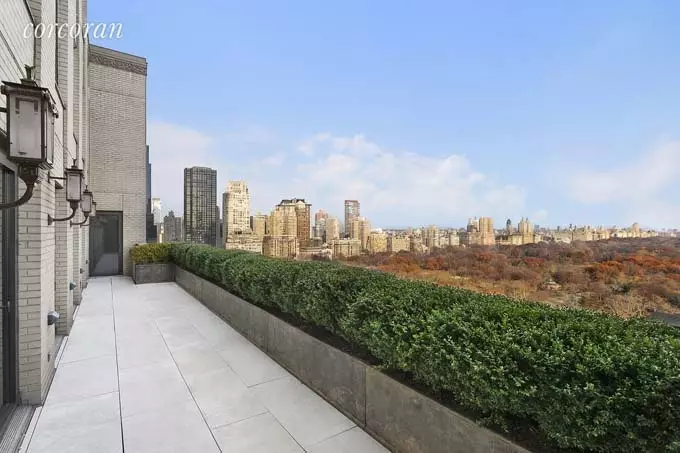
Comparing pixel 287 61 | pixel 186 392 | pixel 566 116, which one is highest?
pixel 287 61

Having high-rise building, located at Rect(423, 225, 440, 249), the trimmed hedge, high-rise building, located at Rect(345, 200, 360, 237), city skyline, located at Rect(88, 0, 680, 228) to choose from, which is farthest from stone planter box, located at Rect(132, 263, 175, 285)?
the trimmed hedge

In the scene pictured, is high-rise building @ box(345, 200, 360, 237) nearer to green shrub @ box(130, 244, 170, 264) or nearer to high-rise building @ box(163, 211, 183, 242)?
green shrub @ box(130, 244, 170, 264)

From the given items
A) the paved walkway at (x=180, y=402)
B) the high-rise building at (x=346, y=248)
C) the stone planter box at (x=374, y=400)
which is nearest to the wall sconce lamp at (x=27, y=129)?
the paved walkway at (x=180, y=402)

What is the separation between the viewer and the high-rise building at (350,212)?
765cm

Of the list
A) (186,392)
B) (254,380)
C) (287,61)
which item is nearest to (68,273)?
(186,392)

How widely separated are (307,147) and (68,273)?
10.4 metres

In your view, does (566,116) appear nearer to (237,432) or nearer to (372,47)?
(372,47)

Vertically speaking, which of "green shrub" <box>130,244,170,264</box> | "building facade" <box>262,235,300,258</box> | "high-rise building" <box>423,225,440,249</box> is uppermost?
"high-rise building" <box>423,225,440,249</box>

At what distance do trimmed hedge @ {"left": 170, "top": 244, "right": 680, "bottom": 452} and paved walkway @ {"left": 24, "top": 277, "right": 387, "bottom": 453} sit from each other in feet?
2.62

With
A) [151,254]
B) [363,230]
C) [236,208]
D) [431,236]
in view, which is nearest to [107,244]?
[151,254]

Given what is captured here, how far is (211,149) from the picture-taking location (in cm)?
1344

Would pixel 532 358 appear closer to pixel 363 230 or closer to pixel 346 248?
pixel 346 248

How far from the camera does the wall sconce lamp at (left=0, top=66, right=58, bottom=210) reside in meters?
1.61

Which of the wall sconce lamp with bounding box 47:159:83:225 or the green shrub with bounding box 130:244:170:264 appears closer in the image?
the wall sconce lamp with bounding box 47:159:83:225
